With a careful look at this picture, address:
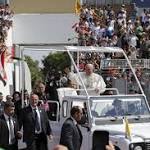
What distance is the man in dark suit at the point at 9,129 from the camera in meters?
11.1

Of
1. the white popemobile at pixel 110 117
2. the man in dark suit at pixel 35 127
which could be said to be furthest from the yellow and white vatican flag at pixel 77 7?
the man in dark suit at pixel 35 127

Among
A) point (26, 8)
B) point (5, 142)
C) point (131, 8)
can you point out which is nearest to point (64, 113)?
point (5, 142)

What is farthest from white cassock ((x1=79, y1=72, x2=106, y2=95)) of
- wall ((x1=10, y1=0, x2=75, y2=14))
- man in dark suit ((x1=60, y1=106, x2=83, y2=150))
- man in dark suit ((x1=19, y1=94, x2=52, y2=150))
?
wall ((x1=10, y1=0, x2=75, y2=14))

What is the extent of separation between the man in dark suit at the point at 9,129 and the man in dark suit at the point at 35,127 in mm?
621

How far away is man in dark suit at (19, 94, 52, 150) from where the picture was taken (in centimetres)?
1205

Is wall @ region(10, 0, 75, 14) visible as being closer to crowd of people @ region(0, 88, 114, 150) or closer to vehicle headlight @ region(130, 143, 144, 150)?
crowd of people @ region(0, 88, 114, 150)

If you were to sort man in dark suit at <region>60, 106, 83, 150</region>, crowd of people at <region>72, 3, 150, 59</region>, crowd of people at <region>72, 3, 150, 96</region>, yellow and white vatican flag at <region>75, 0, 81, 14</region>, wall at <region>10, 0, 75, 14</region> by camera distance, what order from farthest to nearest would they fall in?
wall at <region>10, 0, 75, 14</region> < yellow and white vatican flag at <region>75, 0, 81, 14</region> < crowd of people at <region>72, 3, 150, 59</region> < crowd of people at <region>72, 3, 150, 96</region> < man in dark suit at <region>60, 106, 83, 150</region>

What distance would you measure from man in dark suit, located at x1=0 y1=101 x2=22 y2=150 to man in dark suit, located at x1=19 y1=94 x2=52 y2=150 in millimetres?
621

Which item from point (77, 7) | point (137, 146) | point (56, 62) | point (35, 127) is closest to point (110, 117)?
point (137, 146)

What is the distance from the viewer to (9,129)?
1127 cm

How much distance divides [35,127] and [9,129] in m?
0.97

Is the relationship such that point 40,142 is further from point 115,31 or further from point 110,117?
point 115,31

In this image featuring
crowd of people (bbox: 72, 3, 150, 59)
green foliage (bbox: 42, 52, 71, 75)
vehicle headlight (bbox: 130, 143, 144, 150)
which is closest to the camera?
vehicle headlight (bbox: 130, 143, 144, 150)

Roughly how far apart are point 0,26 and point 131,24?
6147mm
